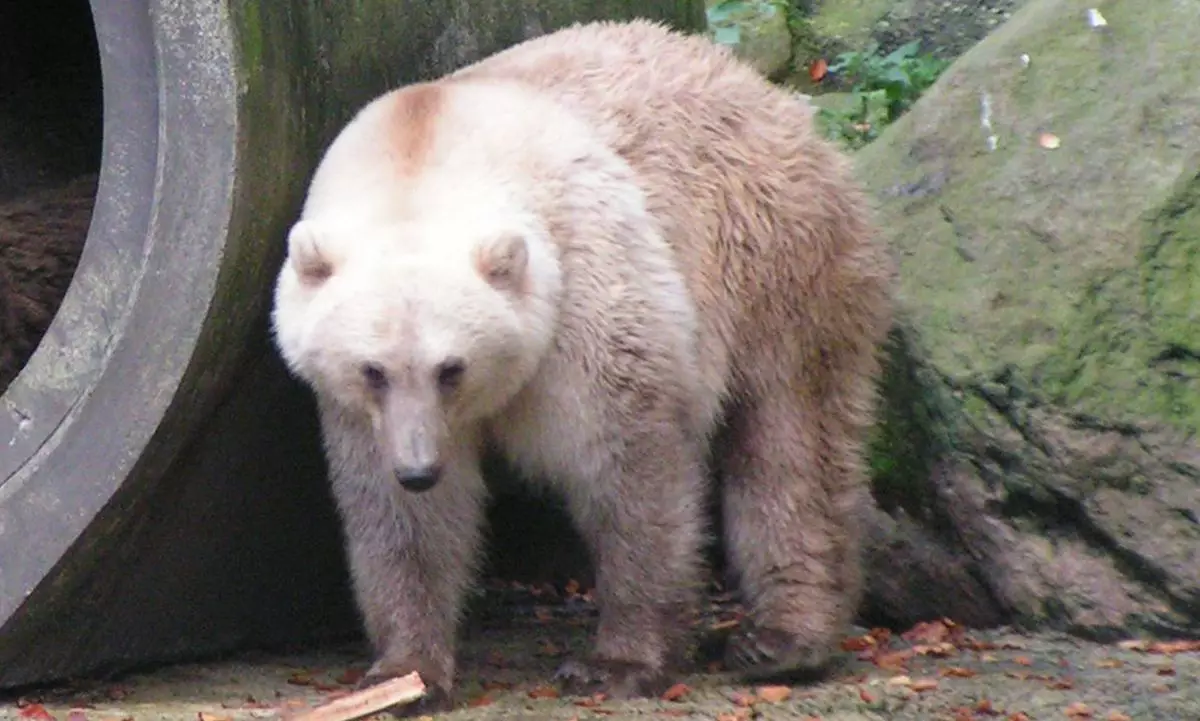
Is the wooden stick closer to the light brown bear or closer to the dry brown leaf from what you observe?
the light brown bear

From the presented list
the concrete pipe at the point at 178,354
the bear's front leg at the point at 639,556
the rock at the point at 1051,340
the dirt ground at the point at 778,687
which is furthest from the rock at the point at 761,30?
the bear's front leg at the point at 639,556

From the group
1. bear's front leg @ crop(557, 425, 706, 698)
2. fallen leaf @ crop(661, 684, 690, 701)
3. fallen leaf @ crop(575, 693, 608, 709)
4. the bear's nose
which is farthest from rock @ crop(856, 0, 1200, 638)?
the bear's nose

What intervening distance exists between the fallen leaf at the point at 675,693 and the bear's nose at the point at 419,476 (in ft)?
3.32

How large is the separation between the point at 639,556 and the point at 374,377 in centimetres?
94

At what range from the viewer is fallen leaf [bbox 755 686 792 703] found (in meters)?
5.00

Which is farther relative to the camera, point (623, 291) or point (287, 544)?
point (287, 544)

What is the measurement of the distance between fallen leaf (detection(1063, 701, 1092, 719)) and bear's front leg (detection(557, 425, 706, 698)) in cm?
104

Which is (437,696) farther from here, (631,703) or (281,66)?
(281,66)

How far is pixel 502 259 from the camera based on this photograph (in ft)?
15.0

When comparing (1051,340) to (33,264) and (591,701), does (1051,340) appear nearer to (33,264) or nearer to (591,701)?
(591,701)

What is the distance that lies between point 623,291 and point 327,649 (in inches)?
73.5

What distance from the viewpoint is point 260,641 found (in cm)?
591

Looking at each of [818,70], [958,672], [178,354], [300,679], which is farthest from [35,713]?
[818,70]

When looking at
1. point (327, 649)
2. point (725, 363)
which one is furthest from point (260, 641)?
point (725, 363)
